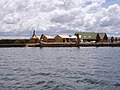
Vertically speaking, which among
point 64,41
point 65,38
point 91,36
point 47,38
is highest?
point 91,36

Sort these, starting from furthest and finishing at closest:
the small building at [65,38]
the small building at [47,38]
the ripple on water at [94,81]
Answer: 1. the small building at [65,38]
2. the small building at [47,38]
3. the ripple on water at [94,81]

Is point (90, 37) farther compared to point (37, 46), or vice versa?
point (90, 37)

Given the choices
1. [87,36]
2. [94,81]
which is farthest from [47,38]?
[94,81]

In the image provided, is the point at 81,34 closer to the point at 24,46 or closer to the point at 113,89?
the point at 24,46

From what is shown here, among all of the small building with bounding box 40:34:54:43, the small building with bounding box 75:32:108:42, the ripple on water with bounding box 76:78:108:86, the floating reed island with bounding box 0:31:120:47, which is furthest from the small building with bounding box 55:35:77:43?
the ripple on water with bounding box 76:78:108:86

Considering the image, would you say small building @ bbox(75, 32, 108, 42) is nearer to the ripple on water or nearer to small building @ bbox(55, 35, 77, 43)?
small building @ bbox(55, 35, 77, 43)

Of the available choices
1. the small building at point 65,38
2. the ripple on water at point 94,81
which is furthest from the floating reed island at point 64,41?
the ripple on water at point 94,81

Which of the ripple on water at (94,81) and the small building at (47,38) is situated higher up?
the small building at (47,38)

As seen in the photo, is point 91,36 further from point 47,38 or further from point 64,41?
point 47,38

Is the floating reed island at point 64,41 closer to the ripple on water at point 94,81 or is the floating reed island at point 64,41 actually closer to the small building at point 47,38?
the small building at point 47,38

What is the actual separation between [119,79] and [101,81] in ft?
7.09

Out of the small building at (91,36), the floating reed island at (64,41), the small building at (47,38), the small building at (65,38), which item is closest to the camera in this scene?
the floating reed island at (64,41)

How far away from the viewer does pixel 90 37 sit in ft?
543

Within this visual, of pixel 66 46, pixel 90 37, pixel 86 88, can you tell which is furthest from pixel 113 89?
pixel 90 37
